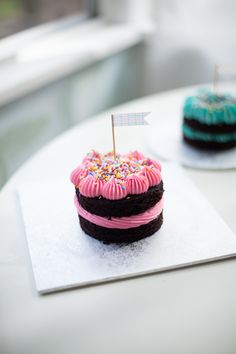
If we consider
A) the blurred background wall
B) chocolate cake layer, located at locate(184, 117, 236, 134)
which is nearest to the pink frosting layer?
chocolate cake layer, located at locate(184, 117, 236, 134)

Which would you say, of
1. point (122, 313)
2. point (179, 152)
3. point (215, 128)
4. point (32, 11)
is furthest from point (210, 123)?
point (32, 11)

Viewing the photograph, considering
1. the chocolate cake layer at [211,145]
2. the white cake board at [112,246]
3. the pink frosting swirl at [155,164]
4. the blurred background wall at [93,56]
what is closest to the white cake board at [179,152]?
the chocolate cake layer at [211,145]

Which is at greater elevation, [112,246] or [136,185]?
[136,185]

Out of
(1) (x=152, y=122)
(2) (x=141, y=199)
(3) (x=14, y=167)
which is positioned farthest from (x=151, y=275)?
(3) (x=14, y=167)

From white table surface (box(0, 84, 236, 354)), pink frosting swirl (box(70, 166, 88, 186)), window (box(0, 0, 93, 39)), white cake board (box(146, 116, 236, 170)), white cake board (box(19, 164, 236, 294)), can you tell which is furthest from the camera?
window (box(0, 0, 93, 39))

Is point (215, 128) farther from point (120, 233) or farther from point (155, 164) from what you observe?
point (120, 233)

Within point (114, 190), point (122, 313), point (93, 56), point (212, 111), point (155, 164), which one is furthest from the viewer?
point (93, 56)

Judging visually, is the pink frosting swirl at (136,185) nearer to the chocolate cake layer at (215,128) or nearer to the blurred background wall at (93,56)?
the chocolate cake layer at (215,128)

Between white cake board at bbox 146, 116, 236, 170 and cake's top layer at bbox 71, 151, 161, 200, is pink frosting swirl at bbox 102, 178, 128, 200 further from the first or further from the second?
white cake board at bbox 146, 116, 236, 170

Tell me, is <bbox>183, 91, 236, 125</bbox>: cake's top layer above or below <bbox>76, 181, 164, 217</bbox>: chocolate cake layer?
above
